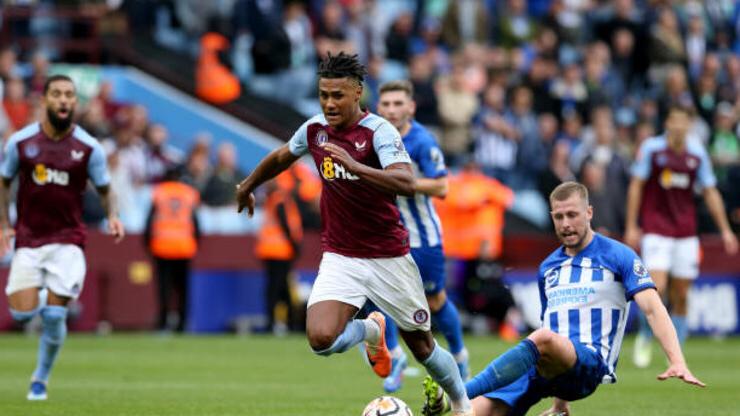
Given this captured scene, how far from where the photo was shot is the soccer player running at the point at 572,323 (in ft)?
28.8

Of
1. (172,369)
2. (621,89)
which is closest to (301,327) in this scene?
(172,369)

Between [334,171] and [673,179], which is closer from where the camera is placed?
[334,171]

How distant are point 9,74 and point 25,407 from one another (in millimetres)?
12149

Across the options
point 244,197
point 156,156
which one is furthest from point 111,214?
point 156,156

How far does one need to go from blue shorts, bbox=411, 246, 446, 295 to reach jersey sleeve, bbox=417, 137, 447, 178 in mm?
637

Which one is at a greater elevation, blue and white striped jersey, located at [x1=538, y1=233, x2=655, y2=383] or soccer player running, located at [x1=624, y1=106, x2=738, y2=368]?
soccer player running, located at [x1=624, y1=106, x2=738, y2=368]

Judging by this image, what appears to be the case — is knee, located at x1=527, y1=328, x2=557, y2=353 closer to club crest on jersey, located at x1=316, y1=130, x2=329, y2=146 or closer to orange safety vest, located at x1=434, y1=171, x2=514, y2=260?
club crest on jersey, located at x1=316, y1=130, x2=329, y2=146

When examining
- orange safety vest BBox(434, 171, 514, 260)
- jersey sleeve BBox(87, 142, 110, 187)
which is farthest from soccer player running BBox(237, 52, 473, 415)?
orange safety vest BBox(434, 171, 514, 260)

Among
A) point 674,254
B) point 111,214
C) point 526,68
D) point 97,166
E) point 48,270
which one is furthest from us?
point 526,68

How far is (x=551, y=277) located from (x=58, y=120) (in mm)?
4748

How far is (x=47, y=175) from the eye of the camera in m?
12.1

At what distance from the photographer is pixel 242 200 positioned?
9797 mm

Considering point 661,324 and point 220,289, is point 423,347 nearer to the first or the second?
point 661,324

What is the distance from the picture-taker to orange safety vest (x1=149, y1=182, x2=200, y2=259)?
2116cm
